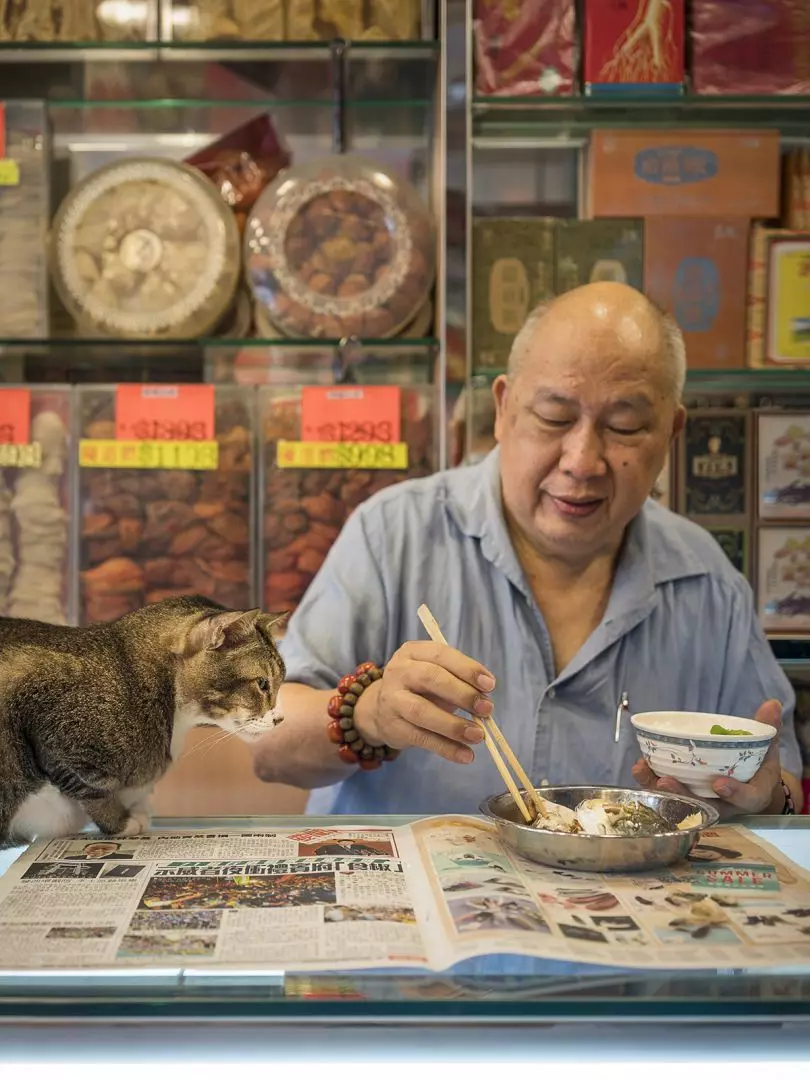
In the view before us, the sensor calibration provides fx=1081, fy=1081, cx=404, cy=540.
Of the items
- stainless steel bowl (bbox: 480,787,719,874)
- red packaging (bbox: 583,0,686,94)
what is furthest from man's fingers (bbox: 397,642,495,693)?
red packaging (bbox: 583,0,686,94)

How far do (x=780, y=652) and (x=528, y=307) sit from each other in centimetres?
96

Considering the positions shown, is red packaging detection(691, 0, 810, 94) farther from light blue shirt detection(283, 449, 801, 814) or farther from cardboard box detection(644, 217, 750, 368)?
light blue shirt detection(283, 449, 801, 814)

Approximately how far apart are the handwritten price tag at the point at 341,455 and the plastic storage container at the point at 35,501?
1.58 ft

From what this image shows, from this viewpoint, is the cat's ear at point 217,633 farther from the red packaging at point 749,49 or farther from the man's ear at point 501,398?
the red packaging at point 749,49

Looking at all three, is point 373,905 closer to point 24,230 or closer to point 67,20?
point 24,230

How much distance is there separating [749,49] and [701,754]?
1888 millimetres

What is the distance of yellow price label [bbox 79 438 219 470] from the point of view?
93.9 inches

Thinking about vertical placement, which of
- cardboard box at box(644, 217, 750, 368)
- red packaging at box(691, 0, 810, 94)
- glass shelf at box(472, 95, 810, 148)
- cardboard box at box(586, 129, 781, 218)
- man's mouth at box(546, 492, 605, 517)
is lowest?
man's mouth at box(546, 492, 605, 517)

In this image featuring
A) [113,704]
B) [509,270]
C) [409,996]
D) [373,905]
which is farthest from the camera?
[509,270]

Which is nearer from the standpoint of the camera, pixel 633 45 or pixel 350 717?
pixel 350 717

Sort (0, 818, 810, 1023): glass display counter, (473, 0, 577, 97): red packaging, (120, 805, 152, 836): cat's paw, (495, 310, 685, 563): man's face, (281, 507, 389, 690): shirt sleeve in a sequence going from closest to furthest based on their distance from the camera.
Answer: (0, 818, 810, 1023): glass display counter → (120, 805, 152, 836): cat's paw → (495, 310, 685, 563): man's face → (281, 507, 389, 690): shirt sleeve → (473, 0, 577, 97): red packaging

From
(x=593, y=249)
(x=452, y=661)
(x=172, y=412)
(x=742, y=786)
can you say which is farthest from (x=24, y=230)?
(x=742, y=786)

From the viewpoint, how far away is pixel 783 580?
2441 millimetres

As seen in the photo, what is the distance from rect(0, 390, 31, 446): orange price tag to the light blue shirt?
3.09 ft
